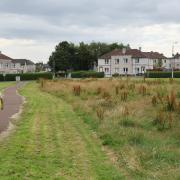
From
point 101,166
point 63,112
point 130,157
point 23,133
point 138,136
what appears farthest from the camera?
point 63,112

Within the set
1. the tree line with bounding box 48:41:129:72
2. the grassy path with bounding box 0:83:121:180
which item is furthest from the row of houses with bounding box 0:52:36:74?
the grassy path with bounding box 0:83:121:180

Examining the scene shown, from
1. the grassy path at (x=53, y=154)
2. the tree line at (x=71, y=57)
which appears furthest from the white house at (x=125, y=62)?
the grassy path at (x=53, y=154)

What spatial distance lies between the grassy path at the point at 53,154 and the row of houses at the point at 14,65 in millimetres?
116699

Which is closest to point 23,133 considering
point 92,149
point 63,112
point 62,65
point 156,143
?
point 92,149

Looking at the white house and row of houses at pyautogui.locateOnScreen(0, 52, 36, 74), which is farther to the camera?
row of houses at pyautogui.locateOnScreen(0, 52, 36, 74)

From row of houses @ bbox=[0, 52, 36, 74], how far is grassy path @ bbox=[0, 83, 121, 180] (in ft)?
383

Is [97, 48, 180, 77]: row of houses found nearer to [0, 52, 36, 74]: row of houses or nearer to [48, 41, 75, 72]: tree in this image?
[48, 41, 75, 72]: tree

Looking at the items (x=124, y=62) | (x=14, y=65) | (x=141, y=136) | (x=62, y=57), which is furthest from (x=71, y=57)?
(x=141, y=136)

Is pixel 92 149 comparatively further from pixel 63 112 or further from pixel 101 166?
pixel 63 112

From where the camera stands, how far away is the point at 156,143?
37.6ft

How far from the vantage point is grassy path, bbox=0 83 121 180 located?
328 inches

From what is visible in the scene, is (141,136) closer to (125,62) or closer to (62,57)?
(125,62)

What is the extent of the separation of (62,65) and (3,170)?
114 meters

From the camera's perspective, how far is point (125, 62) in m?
118
